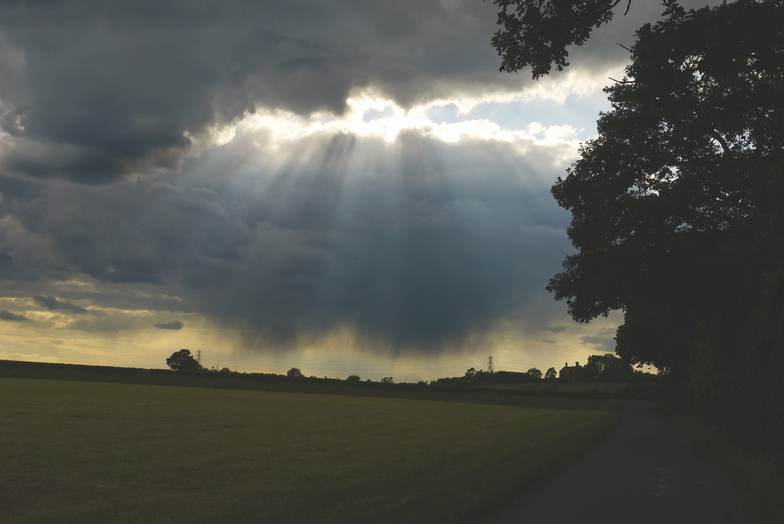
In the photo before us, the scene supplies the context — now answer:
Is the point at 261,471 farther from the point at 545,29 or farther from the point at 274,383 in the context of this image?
the point at 274,383

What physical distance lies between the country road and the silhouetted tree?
182389 millimetres

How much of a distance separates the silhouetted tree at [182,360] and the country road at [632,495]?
182 m

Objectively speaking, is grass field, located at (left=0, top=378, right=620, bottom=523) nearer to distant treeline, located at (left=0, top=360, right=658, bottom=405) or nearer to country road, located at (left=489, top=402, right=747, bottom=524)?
country road, located at (left=489, top=402, right=747, bottom=524)

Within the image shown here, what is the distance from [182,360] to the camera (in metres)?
182

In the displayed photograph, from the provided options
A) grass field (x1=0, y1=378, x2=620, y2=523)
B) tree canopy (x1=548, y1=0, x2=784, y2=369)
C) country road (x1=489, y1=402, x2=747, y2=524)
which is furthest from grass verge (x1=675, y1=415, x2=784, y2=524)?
tree canopy (x1=548, y1=0, x2=784, y2=369)

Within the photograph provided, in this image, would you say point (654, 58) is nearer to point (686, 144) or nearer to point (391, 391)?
point (686, 144)

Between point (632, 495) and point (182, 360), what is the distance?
622 ft

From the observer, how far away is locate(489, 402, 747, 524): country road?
29.4 feet

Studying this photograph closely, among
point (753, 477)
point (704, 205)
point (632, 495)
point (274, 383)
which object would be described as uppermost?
point (704, 205)

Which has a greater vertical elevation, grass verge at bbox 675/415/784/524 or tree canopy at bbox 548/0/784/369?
tree canopy at bbox 548/0/784/369

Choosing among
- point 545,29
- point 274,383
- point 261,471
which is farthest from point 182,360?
point 545,29

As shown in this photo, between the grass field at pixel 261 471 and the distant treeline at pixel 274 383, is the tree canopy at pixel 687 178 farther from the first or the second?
the distant treeline at pixel 274 383

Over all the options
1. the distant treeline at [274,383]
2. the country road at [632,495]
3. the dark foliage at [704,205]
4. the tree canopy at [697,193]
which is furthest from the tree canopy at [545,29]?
the distant treeline at [274,383]

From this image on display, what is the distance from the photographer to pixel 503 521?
8.45 meters
